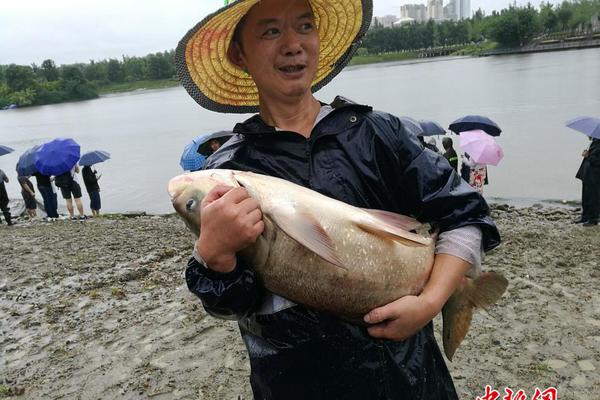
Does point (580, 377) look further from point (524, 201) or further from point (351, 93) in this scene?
point (351, 93)

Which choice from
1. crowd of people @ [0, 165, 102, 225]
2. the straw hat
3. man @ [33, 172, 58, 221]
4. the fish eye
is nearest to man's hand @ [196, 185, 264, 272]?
the fish eye

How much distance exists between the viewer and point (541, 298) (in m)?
5.67

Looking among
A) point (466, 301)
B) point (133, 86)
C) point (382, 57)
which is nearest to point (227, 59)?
point (466, 301)

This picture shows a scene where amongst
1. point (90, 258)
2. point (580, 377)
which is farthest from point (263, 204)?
point (90, 258)

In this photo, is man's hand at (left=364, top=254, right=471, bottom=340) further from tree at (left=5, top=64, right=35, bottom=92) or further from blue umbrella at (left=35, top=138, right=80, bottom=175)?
tree at (left=5, top=64, right=35, bottom=92)

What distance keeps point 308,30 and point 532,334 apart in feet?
13.6

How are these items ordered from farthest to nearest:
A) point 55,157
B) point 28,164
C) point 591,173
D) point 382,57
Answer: point 382,57 < point 28,164 < point 55,157 < point 591,173

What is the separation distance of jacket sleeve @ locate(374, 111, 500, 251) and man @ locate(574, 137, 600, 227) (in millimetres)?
8865

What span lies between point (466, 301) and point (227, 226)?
998 millimetres

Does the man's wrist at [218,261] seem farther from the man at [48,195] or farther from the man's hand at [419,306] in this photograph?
the man at [48,195]

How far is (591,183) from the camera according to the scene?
30.7 feet

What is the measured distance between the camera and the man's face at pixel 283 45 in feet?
6.20

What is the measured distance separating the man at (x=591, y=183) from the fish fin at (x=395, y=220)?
910cm

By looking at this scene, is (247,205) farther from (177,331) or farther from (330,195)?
(177,331)
